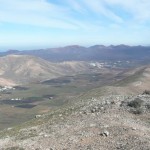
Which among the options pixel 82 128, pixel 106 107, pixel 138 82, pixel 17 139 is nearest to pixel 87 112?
pixel 106 107

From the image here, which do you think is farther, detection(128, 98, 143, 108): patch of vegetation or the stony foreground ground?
detection(128, 98, 143, 108): patch of vegetation

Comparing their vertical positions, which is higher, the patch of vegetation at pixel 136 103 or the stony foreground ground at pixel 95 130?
the patch of vegetation at pixel 136 103

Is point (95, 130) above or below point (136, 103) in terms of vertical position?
below

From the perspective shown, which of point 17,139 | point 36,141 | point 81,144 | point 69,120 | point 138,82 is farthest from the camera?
point 138,82

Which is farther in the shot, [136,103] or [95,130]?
[136,103]

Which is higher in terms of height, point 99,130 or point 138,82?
point 99,130

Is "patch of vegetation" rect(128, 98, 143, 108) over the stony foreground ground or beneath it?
over

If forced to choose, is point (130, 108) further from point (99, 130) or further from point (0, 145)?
point (0, 145)

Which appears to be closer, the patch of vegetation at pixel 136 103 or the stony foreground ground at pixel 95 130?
the stony foreground ground at pixel 95 130
